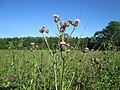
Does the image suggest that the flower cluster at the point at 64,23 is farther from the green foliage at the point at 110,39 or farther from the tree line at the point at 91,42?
the green foliage at the point at 110,39

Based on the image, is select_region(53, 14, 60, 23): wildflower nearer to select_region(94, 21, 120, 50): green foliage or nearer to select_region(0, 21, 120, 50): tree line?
select_region(0, 21, 120, 50): tree line

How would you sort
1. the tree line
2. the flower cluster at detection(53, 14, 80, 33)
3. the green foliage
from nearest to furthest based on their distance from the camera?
the flower cluster at detection(53, 14, 80, 33)
the tree line
the green foliage

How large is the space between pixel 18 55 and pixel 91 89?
3.13m

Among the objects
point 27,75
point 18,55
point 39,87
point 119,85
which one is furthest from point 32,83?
point 18,55

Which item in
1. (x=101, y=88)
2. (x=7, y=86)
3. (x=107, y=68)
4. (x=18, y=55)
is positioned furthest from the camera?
(x=18, y=55)

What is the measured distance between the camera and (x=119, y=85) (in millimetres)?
3840

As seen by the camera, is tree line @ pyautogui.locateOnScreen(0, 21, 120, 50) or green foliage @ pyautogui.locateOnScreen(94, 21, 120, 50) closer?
tree line @ pyautogui.locateOnScreen(0, 21, 120, 50)

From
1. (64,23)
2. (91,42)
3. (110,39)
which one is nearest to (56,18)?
(64,23)

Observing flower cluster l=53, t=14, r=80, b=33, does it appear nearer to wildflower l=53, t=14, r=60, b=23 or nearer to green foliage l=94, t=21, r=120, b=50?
wildflower l=53, t=14, r=60, b=23

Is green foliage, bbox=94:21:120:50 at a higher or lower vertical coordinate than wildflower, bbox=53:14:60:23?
lower

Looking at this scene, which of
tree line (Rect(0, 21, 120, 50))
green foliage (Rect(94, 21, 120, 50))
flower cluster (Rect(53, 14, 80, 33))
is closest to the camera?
flower cluster (Rect(53, 14, 80, 33))

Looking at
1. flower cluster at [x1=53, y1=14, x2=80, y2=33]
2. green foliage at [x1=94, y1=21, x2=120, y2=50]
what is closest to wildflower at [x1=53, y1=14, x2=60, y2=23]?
flower cluster at [x1=53, y1=14, x2=80, y2=33]

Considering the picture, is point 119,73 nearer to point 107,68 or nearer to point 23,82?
point 107,68

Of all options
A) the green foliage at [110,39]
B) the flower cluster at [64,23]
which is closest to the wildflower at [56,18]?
the flower cluster at [64,23]
